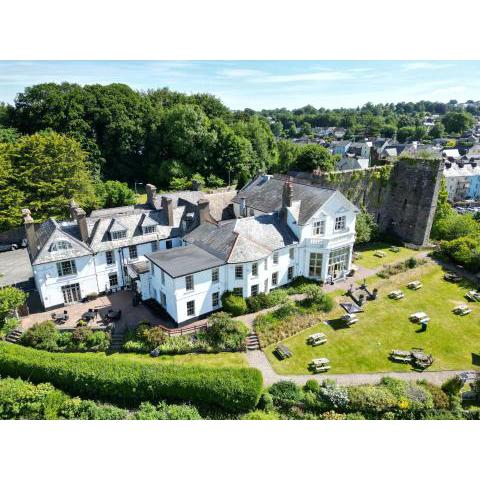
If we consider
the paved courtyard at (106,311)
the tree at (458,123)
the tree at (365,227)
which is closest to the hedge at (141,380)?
the paved courtyard at (106,311)

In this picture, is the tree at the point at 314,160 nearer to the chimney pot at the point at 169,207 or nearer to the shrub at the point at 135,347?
the chimney pot at the point at 169,207

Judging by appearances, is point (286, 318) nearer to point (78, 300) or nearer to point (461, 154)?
point (78, 300)

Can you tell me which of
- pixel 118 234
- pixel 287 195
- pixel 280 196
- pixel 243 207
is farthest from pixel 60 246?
pixel 280 196

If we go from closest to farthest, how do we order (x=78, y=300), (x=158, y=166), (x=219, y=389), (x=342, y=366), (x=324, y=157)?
(x=219, y=389)
(x=342, y=366)
(x=78, y=300)
(x=324, y=157)
(x=158, y=166)

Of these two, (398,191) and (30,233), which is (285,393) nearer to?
(30,233)

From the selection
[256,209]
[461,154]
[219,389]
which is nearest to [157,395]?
[219,389]
